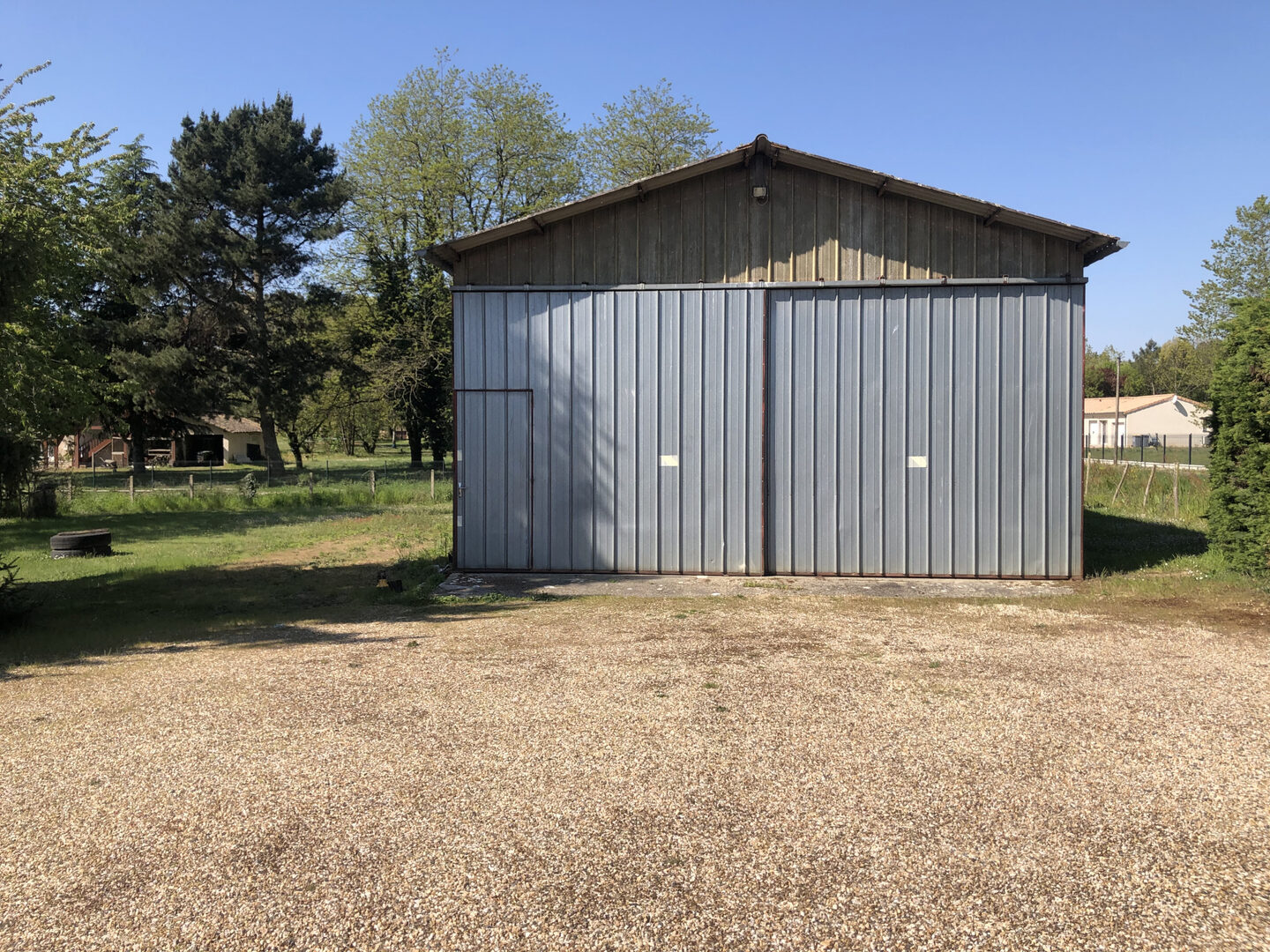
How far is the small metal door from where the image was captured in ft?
38.8

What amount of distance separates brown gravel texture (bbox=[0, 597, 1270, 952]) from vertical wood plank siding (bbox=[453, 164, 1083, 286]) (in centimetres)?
567

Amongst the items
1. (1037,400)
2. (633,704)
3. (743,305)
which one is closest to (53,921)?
(633,704)

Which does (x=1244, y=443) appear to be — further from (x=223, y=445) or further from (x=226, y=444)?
(x=226, y=444)

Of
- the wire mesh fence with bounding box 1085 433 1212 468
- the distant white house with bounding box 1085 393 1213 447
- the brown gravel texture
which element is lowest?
the brown gravel texture

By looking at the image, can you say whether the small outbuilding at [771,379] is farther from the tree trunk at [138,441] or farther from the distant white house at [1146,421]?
the distant white house at [1146,421]

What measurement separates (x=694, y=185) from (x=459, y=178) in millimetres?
26384

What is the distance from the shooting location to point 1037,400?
11.2m

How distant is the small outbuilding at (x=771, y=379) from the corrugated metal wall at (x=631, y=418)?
26 millimetres

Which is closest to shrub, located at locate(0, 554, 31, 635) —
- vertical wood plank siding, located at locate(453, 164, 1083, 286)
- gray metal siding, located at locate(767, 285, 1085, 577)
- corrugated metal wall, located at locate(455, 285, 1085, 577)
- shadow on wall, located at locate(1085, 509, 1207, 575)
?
corrugated metal wall, located at locate(455, 285, 1085, 577)

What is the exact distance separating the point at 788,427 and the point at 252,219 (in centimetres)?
3029

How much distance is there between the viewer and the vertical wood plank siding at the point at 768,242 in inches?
444

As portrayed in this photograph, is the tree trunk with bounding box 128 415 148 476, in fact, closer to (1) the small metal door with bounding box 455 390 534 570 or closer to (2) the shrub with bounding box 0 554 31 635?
(2) the shrub with bounding box 0 554 31 635

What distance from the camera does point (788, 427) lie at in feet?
37.7

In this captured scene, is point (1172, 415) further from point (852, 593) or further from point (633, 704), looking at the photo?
point (633, 704)
